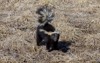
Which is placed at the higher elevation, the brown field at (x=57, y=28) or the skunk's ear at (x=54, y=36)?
the skunk's ear at (x=54, y=36)

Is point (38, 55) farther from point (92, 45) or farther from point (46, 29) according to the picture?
point (92, 45)

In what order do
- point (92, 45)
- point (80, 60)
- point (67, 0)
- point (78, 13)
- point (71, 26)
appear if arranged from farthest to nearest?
point (67, 0) → point (78, 13) → point (71, 26) → point (92, 45) → point (80, 60)

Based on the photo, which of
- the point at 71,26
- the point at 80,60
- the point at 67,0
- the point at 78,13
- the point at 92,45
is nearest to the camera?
the point at 80,60

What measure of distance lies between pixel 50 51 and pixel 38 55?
0.26m

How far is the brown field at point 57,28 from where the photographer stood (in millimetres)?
6316

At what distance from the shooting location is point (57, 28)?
7.43 meters

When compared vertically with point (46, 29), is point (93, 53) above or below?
below

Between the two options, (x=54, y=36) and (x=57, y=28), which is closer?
(x=54, y=36)

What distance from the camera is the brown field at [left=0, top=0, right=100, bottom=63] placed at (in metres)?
6.32

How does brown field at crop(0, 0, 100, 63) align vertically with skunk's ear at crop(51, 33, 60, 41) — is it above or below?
below

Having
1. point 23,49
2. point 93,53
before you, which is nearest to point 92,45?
point 93,53

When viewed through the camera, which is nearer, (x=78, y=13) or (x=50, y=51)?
(x=50, y=51)

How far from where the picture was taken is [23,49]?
654 centimetres

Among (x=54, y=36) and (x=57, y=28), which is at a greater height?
(x=54, y=36)
